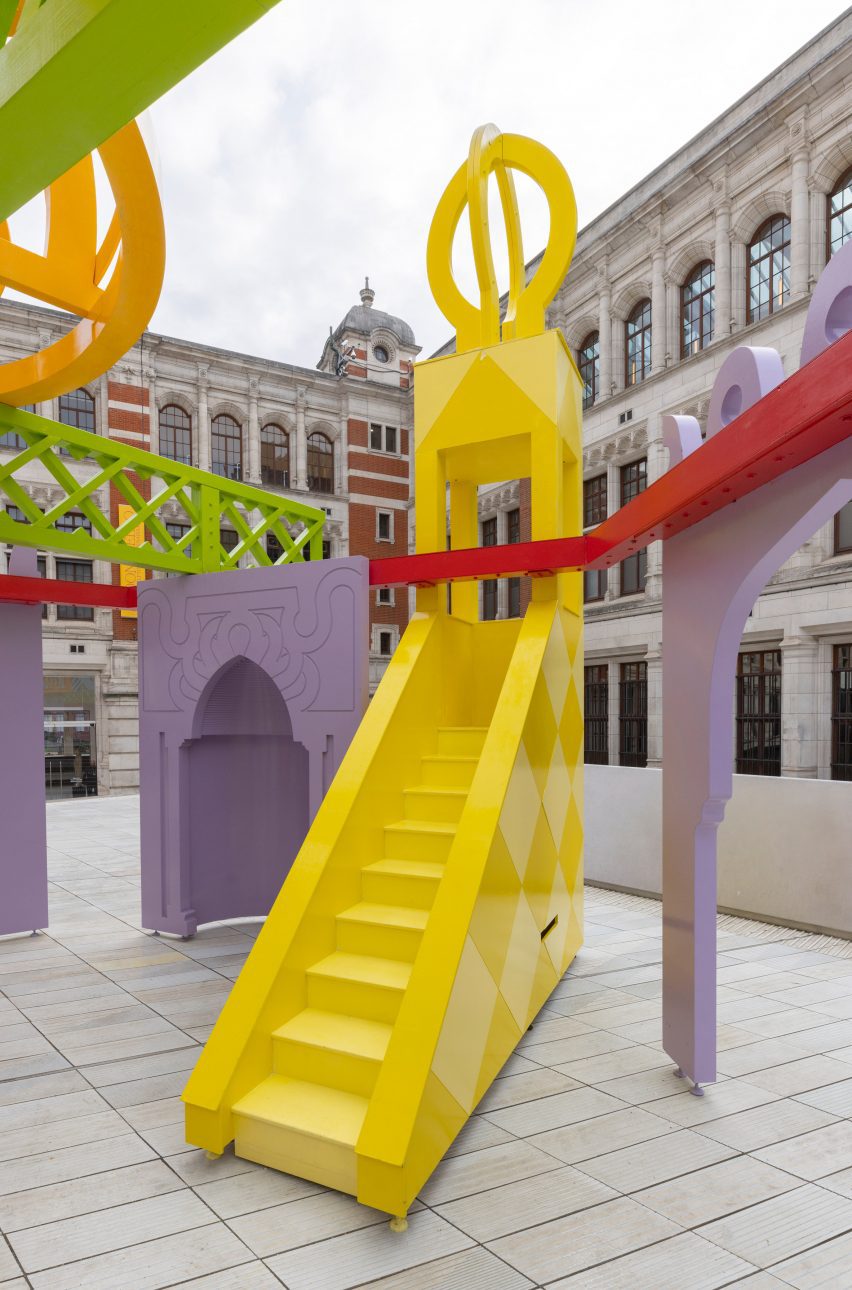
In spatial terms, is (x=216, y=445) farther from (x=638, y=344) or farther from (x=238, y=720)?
(x=238, y=720)

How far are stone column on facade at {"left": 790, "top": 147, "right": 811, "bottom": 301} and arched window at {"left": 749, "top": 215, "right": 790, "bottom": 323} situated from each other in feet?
2.24

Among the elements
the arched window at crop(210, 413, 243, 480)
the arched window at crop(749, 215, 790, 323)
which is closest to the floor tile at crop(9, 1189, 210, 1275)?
the arched window at crop(749, 215, 790, 323)

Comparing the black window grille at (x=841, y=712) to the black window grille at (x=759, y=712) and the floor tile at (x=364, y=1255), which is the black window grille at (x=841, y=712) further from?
the floor tile at (x=364, y=1255)

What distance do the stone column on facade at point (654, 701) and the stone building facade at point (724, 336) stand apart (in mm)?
43

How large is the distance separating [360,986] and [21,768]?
4607 mm

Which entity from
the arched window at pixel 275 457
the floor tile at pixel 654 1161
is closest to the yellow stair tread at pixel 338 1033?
the floor tile at pixel 654 1161

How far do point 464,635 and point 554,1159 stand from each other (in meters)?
3.65

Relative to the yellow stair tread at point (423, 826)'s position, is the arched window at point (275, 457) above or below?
above

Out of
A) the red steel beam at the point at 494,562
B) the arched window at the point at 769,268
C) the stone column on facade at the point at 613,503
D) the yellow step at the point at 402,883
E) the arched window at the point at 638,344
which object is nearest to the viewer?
the yellow step at the point at 402,883

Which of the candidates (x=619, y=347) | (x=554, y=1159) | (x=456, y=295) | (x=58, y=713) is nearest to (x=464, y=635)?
(x=456, y=295)

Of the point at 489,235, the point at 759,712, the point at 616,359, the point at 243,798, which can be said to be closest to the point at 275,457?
the point at 616,359

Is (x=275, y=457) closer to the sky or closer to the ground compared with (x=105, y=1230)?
closer to the sky

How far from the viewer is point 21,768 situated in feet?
24.1

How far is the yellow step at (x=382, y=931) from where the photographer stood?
14.1ft
